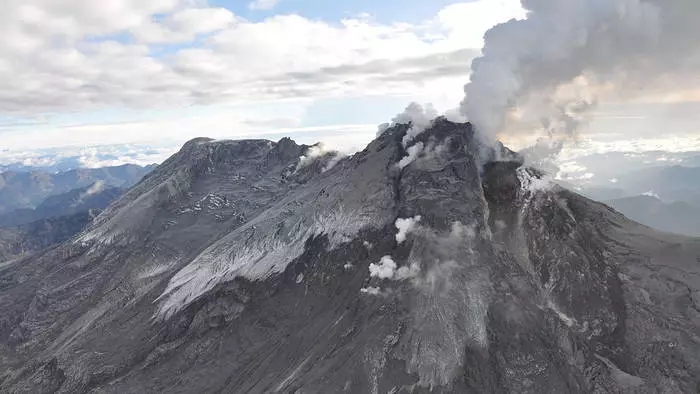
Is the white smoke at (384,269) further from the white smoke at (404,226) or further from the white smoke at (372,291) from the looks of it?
the white smoke at (404,226)

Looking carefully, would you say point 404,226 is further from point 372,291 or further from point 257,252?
point 257,252

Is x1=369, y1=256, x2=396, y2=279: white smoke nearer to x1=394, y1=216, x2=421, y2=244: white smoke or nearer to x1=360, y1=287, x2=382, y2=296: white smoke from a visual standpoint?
x1=360, y1=287, x2=382, y2=296: white smoke

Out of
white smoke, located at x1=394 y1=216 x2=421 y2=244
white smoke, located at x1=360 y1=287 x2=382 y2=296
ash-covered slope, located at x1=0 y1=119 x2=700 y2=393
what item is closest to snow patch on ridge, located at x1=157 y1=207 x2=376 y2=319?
ash-covered slope, located at x1=0 y1=119 x2=700 y2=393

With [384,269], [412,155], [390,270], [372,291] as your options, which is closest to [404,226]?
[384,269]

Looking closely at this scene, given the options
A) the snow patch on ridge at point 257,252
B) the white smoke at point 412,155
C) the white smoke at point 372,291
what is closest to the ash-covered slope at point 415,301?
the white smoke at point 372,291

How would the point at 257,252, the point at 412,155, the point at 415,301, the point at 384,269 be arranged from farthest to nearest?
the point at 257,252, the point at 412,155, the point at 384,269, the point at 415,301

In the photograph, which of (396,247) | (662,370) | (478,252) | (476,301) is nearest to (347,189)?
(396,247)
